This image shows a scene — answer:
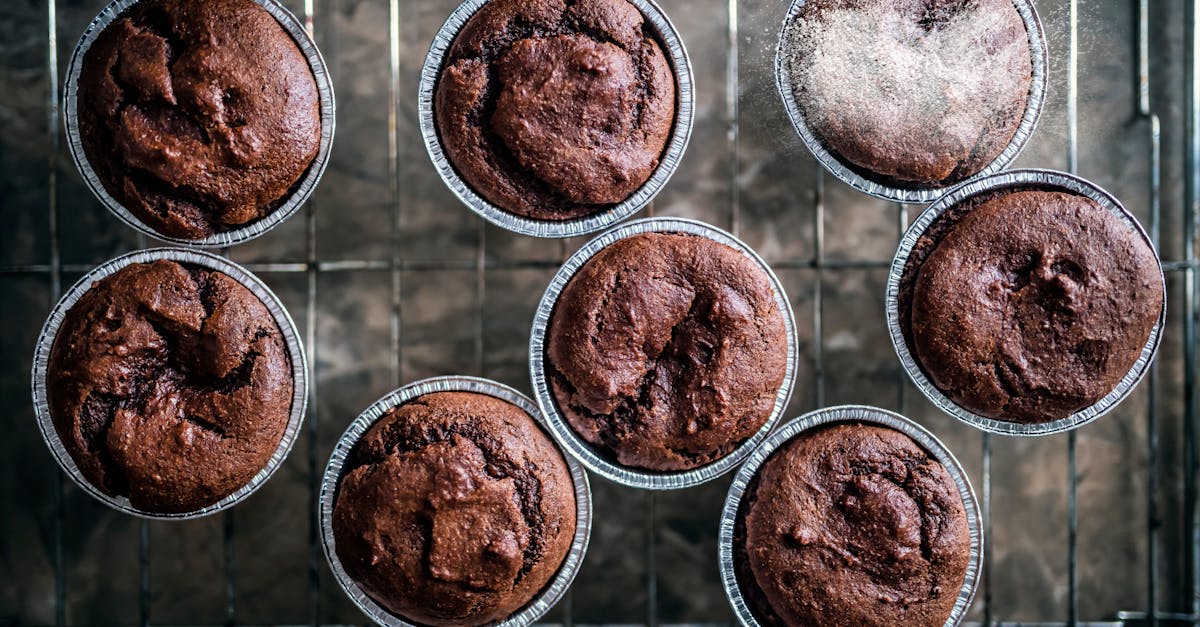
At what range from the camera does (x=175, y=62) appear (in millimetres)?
1811

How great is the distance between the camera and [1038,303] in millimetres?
1839

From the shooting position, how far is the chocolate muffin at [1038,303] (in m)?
1.84

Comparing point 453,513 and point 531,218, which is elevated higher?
point 531,218

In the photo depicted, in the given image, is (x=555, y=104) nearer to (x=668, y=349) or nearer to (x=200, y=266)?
(x=668, y=349)

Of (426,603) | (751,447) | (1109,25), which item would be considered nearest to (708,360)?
(751,447)

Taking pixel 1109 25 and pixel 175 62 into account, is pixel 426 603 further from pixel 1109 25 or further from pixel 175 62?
pixel 1109 25

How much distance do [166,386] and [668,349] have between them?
1190mm

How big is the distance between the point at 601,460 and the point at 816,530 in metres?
0.53

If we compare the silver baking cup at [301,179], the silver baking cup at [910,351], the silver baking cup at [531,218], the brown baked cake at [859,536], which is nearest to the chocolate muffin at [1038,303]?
the silver baking cup at [910,351]

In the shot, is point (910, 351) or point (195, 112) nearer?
point (195, 112)

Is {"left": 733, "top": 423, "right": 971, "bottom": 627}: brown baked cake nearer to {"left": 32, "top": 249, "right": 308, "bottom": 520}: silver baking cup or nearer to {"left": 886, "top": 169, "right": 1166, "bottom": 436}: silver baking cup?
{"left": 886, "top": 169, "right": 1166, "bottom": 436}: silver baking cup

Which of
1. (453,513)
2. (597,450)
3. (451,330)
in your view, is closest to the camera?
(453,513)

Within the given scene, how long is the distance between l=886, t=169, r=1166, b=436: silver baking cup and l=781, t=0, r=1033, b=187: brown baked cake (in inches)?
3.1

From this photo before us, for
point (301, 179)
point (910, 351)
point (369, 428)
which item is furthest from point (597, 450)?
point (301, 179)
